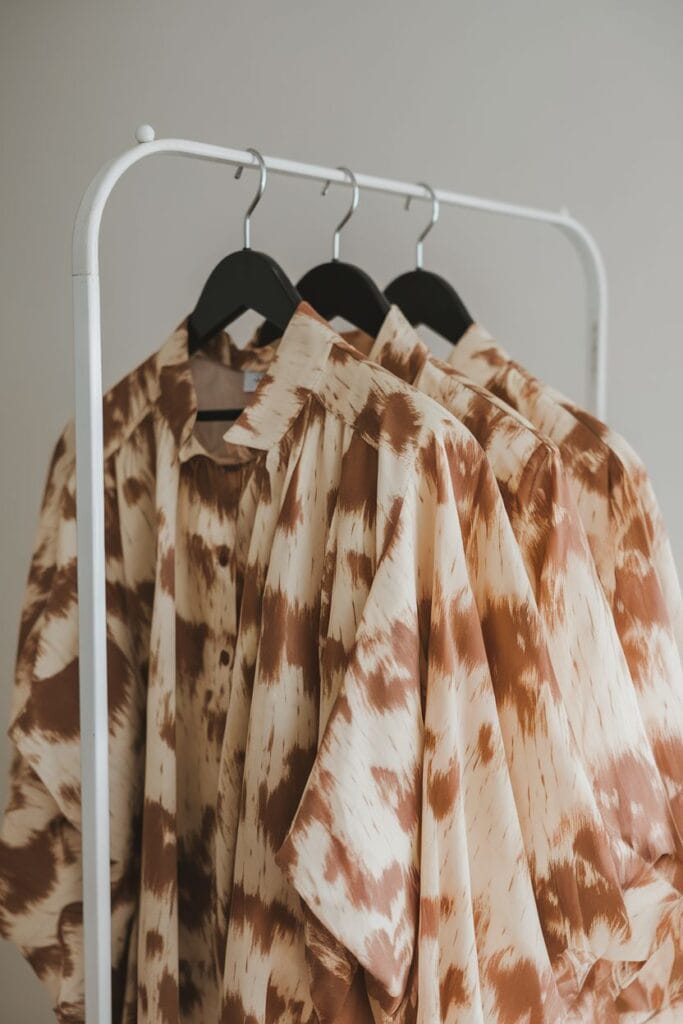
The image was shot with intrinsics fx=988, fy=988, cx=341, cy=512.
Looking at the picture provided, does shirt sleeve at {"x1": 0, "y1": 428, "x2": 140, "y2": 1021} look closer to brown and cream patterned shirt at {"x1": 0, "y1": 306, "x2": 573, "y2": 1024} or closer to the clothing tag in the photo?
brown and cream patterned shirt at {"x1": 0, "y1": 306, "x2": 573, "y2": 1024}

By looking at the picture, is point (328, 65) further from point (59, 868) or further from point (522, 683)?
point (59, 868)

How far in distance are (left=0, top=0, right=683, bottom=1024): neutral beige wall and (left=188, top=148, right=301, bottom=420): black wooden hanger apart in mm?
468

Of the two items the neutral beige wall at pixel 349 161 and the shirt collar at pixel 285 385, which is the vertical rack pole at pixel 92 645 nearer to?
the shirt collar at pixel 285 385

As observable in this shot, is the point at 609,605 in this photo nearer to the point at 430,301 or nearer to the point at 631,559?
the point at 631,559

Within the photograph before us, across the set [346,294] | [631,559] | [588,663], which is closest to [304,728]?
[588,663]

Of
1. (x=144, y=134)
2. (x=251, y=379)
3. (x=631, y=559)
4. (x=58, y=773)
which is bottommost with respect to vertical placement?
(x=58, y=773)

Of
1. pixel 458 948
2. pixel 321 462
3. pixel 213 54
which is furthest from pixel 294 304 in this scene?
pixel 213 54

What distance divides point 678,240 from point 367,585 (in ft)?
2.59

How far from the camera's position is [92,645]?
85cm

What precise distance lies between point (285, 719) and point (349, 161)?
2.97 feet

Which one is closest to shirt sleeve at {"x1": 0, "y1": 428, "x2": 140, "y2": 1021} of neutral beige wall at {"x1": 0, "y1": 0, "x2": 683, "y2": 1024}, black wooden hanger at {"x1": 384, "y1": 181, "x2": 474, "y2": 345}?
black wooden hanger at {"x1": 384, "y1": 181, "x2": 474, "y2": 345}

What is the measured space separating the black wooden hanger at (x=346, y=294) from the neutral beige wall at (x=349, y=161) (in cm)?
38

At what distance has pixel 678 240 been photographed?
4.41 feet

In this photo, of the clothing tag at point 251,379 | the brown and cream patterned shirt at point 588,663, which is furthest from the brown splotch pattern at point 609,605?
the clothing tag at point 251,379
